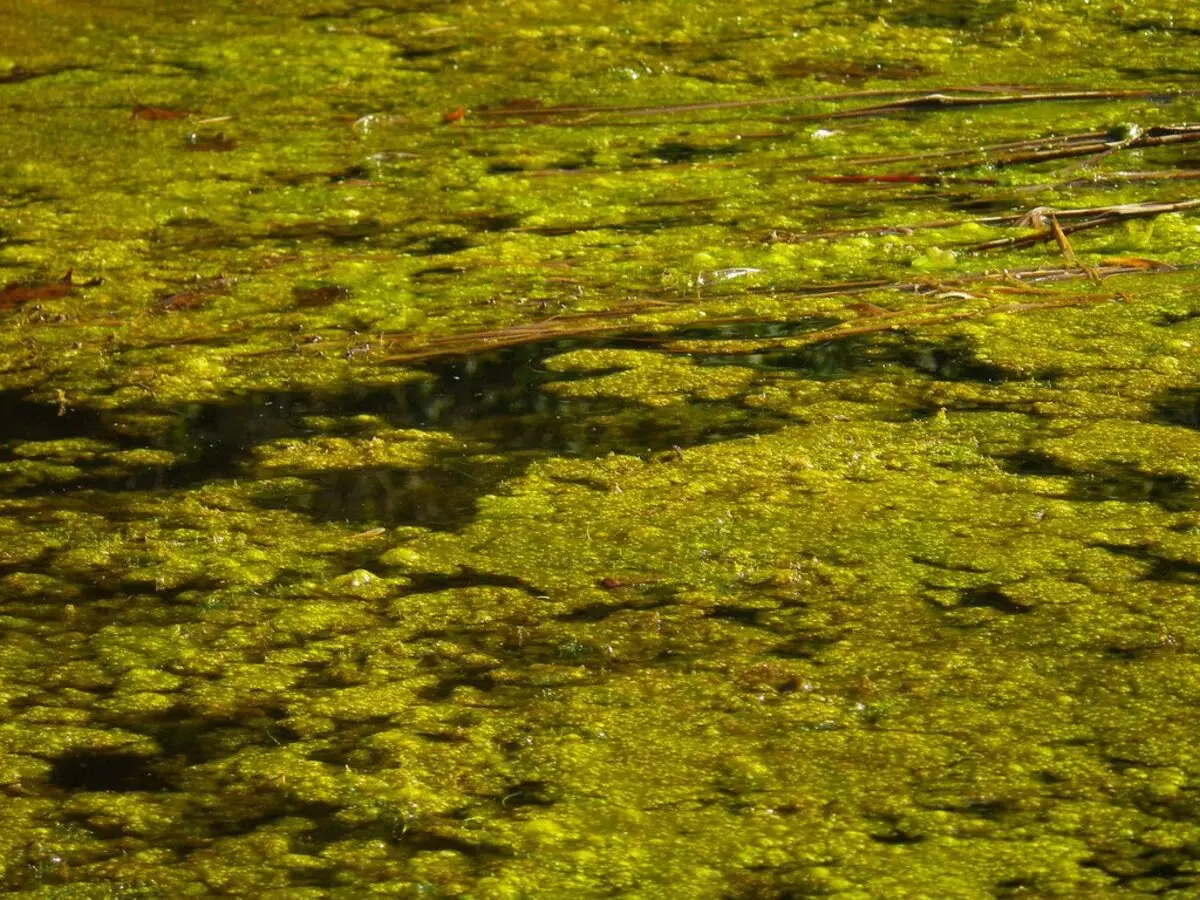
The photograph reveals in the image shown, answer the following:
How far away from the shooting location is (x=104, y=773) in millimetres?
1950

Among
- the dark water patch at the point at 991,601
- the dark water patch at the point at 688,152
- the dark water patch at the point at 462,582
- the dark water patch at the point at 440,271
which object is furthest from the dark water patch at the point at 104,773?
the dark water patch at the point at 688,152

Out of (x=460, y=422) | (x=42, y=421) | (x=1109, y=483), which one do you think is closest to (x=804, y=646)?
(x=1109, y=483)

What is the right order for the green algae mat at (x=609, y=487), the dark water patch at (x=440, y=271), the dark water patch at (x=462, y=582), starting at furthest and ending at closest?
the dark water patch at (x=440, y=271), the dark water patch at (x=462, y=582), the green algae mat at (x=609, y=487)

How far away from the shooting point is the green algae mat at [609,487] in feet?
6.03

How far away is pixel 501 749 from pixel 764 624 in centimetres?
45

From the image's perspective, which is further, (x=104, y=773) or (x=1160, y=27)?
(x=1160, y=27)

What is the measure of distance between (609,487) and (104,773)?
3.28 feet

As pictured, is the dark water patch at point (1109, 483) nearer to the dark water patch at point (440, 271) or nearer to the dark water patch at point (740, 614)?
the dark water patch at point (740, 614)

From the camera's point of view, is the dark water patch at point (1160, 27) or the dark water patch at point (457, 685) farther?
the dark water patch at point (1160, 27)

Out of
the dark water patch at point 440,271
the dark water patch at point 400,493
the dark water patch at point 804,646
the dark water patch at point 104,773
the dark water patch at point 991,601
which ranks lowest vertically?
the dark water patch at point 104,773

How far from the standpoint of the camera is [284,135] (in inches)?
188

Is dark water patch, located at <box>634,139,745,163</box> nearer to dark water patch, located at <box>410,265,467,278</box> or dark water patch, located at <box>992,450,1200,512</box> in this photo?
dark water patch, located at <box>410,265,467,278</box>

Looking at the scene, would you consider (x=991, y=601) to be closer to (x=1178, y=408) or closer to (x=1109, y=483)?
(x=1109, y=483)

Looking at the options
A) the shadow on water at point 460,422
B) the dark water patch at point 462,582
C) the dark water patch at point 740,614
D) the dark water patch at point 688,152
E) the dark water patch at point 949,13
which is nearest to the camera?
the dark water patch at point 740,614
